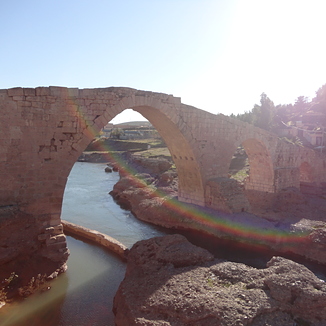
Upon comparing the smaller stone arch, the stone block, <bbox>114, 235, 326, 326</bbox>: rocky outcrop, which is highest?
the stone block

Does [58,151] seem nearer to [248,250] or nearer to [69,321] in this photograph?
[69,321]

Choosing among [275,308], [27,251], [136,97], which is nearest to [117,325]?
[275,308]

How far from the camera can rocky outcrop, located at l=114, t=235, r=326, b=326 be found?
3.74m

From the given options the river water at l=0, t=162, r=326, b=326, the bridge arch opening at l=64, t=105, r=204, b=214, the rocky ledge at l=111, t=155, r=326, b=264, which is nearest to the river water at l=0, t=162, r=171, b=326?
the river water at l=0, t=162, r=326, b=326

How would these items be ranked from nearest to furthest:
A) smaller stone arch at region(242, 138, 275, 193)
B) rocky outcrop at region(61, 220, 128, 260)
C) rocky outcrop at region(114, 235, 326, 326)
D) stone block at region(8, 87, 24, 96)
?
1. rocky outcrop at region(114, 235, 326, 326)
2. stone block at region(8, 87, 24, 96)
3. rocky outcrop at region(61, 220, 128, 260)
4. smaller stone arch at region(242, 138, 275, 193)

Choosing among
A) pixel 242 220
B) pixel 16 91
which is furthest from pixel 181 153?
pixel 16 91

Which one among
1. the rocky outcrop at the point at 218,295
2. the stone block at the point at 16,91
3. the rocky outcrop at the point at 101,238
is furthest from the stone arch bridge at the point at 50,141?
the rocky outcrop at the point at 218,295

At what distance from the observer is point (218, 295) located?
4043mm

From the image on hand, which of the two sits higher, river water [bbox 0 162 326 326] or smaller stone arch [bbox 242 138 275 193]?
smaller stone arch [bbox 242 138 275 193]

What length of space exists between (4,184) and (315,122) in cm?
3104

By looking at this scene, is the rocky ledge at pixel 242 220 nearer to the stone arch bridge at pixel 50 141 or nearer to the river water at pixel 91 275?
the river water at pixel 91 275

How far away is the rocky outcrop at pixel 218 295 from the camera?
374cm

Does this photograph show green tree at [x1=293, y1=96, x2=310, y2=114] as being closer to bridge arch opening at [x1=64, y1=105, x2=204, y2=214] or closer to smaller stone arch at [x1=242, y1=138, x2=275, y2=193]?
smaller stone arch at [x1=242, y1=138, x2=275, y2=193]

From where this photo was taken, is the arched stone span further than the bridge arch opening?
Yes
